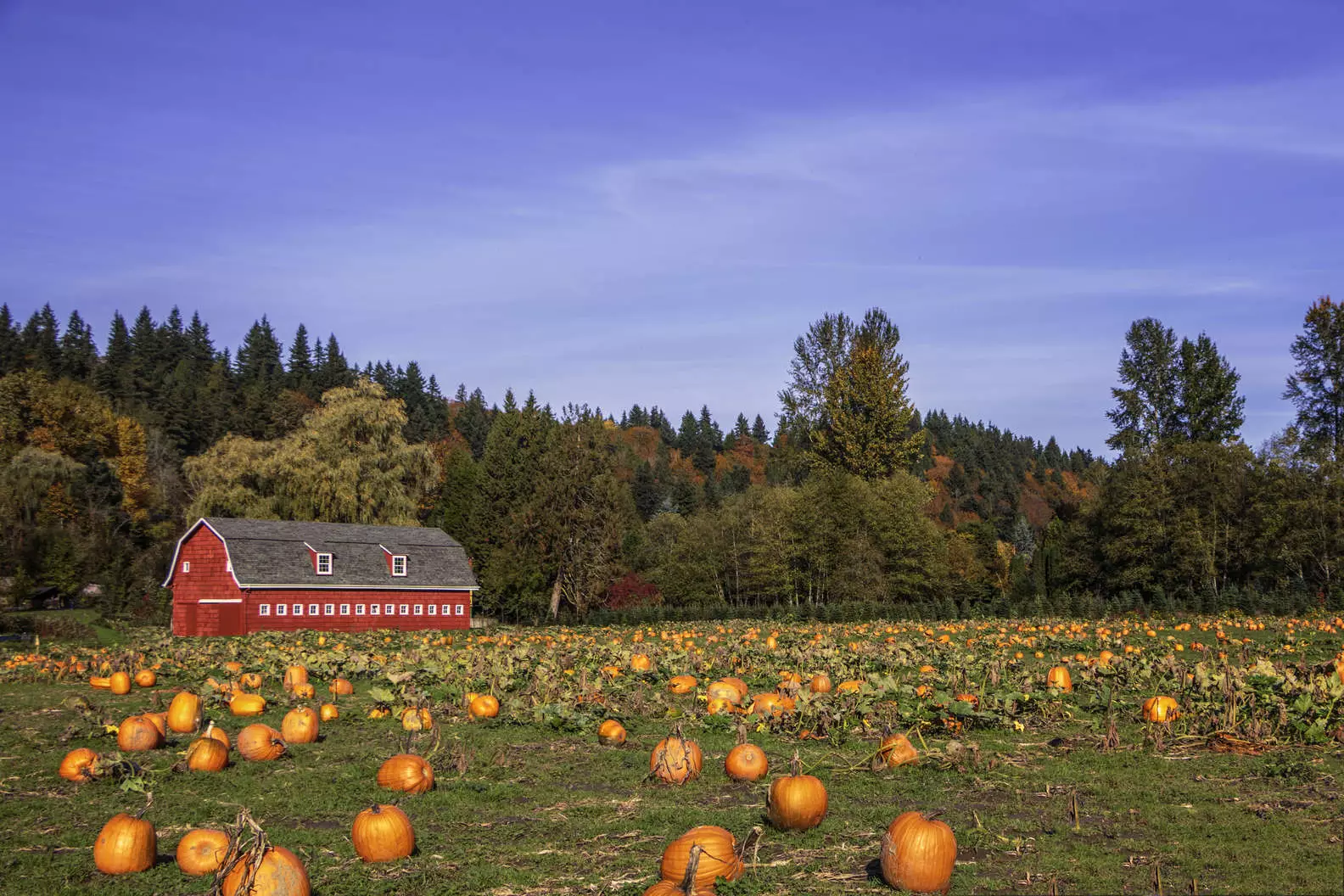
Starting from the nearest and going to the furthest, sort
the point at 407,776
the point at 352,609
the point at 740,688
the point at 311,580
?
the point at 407,776
the point at 740,688
the point at 311,580
the point at 352,609

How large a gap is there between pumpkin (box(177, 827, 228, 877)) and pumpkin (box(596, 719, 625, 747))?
212 inches

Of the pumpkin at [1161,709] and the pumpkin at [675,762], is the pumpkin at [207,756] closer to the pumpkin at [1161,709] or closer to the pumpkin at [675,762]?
the pumpkin at [675,762]

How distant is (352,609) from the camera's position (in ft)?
169

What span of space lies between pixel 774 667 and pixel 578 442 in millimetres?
44318

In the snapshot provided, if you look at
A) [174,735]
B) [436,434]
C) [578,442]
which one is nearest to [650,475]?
[436,434]

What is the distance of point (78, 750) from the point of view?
10.8 meters

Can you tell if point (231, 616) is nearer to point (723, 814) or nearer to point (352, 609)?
point (352, 609)

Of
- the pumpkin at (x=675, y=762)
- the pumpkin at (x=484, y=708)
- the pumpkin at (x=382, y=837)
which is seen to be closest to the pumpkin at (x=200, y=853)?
the pumpkin at (x=382, y=837)

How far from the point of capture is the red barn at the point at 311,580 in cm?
4778

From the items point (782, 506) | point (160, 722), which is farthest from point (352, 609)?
point (160, 722)

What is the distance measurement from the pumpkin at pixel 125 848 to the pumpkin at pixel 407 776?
2.61m

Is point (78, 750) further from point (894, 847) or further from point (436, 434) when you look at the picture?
point (436, 434)

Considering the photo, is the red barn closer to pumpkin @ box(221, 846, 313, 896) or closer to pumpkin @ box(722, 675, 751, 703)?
pumpkin @ box(722, 675, 751, 703)

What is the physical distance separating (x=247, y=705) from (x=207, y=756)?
4.16 meters
